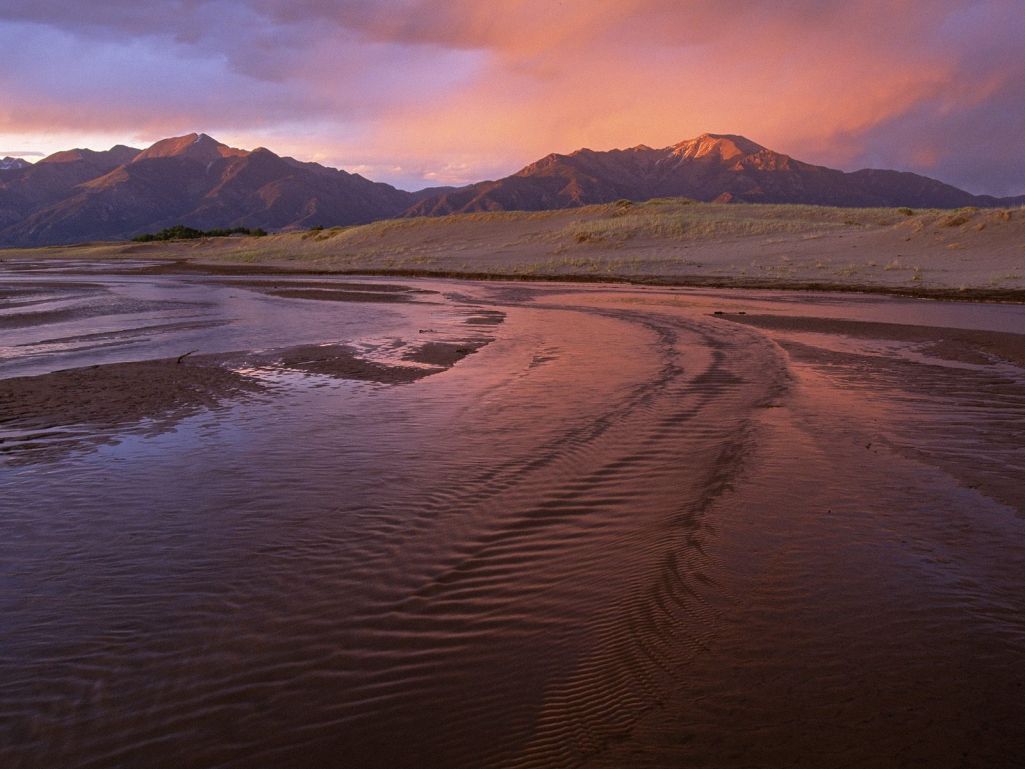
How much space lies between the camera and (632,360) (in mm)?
12750

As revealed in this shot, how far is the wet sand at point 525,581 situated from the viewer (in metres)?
3.13

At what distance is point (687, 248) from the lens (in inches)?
1768

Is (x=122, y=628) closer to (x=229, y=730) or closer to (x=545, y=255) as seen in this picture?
(x=229, y=730)

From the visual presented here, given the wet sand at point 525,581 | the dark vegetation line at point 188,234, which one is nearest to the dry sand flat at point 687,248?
the dark vegetation line at point 188,234

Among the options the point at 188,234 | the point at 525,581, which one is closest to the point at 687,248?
the point at 525,581

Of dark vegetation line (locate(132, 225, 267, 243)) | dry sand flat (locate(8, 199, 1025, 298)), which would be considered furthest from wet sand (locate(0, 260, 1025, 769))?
dark vegetation line (locate(132, 225, 267, 243))

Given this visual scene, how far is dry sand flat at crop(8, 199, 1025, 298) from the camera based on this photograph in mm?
31953

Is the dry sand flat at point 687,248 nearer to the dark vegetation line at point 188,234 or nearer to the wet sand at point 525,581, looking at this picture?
the dark vegetation line at point 188,234

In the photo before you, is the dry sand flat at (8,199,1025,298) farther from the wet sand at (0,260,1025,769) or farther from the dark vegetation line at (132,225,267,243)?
the wet sand at (0,260,1025,769)

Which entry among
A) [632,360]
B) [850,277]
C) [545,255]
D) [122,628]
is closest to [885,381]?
[632,360]

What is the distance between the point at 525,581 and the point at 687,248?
4270cm

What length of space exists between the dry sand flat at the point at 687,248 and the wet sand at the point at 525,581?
21.6m

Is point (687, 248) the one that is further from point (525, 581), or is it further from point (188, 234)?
point (188, 234)

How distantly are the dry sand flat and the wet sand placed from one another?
21.6 metres
